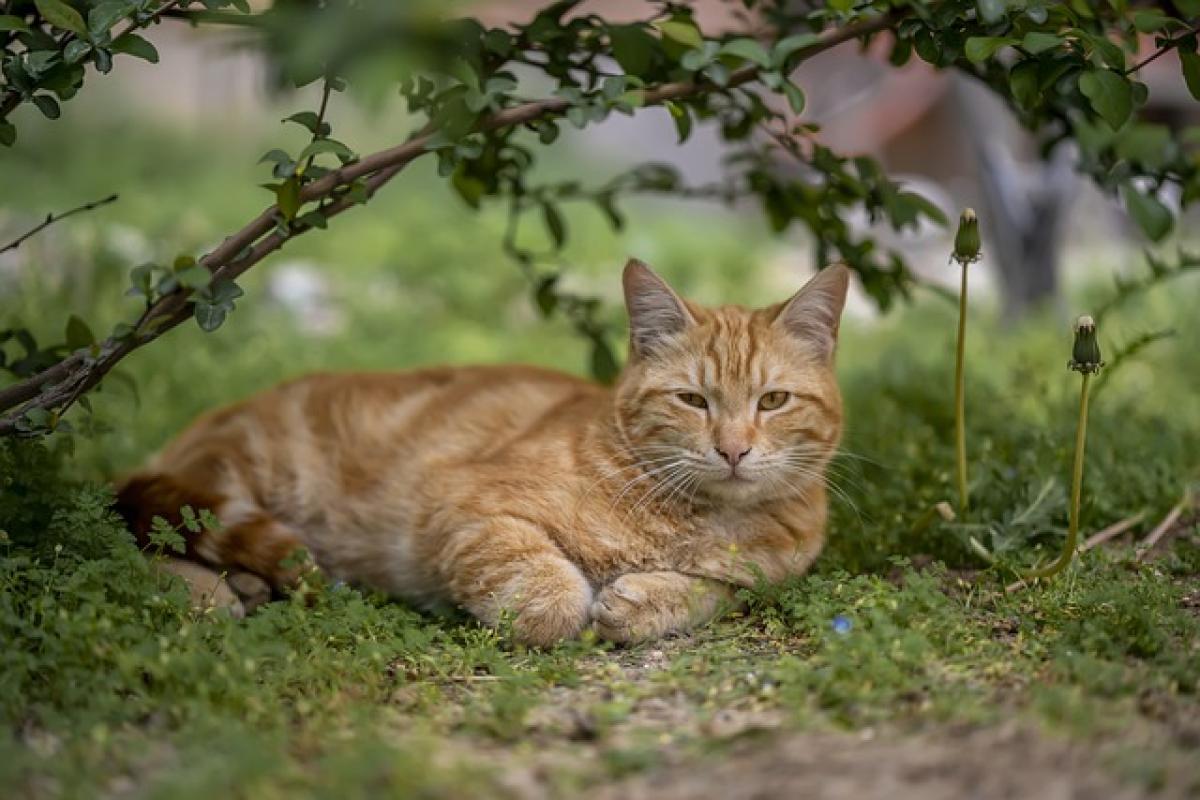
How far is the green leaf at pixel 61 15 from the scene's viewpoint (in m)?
2.99

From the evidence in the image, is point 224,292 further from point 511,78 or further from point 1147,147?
point 1147,147

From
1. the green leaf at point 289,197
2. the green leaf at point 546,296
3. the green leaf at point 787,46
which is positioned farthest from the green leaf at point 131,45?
the green leaf at point 546,296

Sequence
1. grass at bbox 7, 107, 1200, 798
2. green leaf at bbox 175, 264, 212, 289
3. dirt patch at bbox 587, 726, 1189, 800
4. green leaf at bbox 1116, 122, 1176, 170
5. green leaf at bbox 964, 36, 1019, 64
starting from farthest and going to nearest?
1. green leaf at bbox 1116, 122, 1176, 170
2. green leaf at bbox 964, 36, 1019, 64
3. green leaf at bbox 175, 264, 212, 289
4. grass at bbox 7, 107, 1200, 798
5. dirt patch at bbox 587, 726, 1189, 800

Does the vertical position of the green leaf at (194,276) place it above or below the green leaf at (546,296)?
above

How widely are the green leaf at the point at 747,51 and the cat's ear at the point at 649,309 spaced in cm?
71

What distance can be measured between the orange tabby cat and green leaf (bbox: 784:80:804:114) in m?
0.54

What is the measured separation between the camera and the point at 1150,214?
391 cm

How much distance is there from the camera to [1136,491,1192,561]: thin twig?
152 inches

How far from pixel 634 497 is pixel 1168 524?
5.61ft

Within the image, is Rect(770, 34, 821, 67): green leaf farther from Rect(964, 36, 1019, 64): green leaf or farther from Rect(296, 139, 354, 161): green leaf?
Rect(296, 139, 354, 161): green leaf

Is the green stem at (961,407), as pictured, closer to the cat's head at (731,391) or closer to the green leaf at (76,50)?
the cat's head at (731,391)

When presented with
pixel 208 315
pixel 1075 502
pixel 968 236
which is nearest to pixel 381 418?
pixel 208 315

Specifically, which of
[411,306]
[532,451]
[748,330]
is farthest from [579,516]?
[411,306]

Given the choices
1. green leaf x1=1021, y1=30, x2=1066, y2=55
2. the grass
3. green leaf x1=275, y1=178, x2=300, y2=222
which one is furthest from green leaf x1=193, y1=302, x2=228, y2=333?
green leaf x1=1021, y1=30, x2=1066, y2=55
